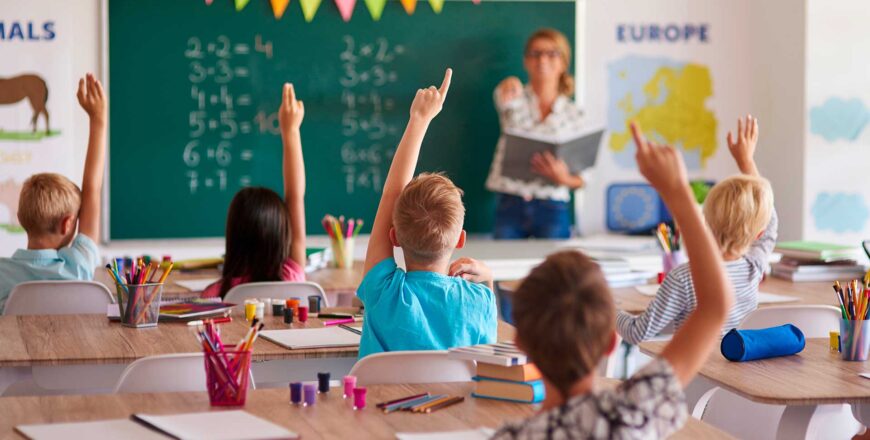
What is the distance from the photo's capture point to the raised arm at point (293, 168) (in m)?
3.76

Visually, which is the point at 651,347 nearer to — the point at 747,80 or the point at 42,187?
the point at 42,187

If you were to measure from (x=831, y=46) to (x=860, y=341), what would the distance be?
4.59m

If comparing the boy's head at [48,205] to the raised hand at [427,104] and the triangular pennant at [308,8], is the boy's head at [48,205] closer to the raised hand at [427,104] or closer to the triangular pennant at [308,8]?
the raised hand at [427,104]

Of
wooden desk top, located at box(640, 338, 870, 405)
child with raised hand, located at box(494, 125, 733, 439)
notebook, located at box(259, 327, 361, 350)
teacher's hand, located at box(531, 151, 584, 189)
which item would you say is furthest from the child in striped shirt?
teacher's hand, located at box(531, 151, 584, 189)

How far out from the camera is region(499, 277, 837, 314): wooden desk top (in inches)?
142

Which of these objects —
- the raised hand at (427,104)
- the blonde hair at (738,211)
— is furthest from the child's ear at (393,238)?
the blonde hair at (738,211)

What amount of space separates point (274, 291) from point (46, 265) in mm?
779

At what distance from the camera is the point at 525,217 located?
6.50 meters

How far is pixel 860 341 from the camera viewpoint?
2.46m

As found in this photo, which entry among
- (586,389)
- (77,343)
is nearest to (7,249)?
(77,343)

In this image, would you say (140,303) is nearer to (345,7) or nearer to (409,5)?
(345,7)

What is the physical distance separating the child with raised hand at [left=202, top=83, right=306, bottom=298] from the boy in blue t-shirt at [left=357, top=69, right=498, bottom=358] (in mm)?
1137

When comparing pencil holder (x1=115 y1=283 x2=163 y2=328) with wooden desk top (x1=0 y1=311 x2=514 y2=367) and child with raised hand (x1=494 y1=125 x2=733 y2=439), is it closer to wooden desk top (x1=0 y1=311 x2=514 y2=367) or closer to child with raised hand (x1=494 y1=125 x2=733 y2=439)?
wooden desk top (x1=0 y1=311 x2=514 y2=367)

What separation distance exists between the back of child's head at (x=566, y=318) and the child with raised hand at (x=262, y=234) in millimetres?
2271
